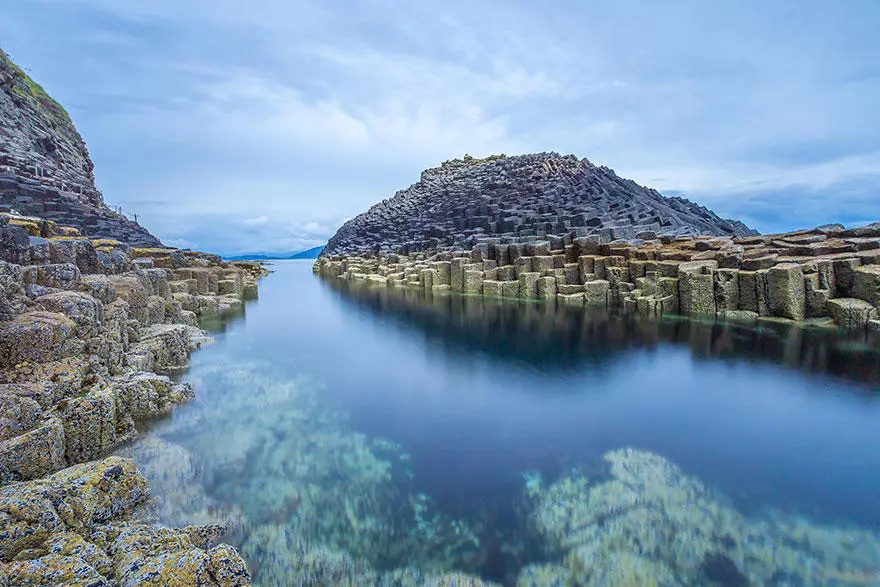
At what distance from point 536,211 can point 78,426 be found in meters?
22.5

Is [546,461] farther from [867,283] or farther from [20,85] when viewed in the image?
[20,85]

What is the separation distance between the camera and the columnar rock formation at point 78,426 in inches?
96.4

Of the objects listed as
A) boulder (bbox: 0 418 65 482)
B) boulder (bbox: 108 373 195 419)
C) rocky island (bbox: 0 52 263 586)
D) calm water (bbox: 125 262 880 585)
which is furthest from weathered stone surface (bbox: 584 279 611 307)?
boulder (bbox: 0 418 65 482)

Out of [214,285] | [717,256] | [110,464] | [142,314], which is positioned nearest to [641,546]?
[110,464]

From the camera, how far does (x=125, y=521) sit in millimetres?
3279

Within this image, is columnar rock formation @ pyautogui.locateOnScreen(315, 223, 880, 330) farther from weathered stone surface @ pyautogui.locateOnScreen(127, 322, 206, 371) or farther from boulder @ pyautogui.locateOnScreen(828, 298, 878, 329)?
weathered stone surface @ pyautogui.locateOnScreen(127, 322, 206, 371)

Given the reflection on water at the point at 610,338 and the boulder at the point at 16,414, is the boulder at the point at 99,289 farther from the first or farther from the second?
the reflection on water at the point at 610,338

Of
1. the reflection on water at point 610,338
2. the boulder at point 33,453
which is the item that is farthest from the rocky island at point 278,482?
the reflection on water at point 610,338

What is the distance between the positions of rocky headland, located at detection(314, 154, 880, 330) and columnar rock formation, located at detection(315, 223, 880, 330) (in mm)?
29

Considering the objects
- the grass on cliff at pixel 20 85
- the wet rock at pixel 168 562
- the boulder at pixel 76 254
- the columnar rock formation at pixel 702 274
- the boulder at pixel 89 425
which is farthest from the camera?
the grass on cliff at pixel 20 85

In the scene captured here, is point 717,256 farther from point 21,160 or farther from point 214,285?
point 21,160

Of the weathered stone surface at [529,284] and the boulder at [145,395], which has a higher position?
the weathered stone surface at [529,284]

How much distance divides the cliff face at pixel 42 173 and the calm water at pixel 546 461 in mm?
17167

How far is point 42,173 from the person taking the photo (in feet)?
75.5
